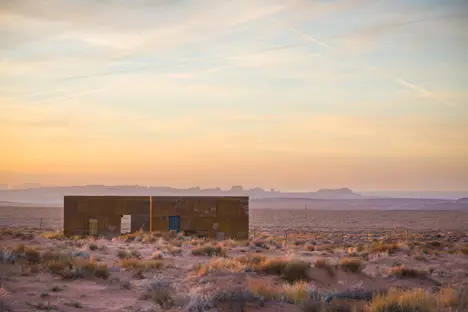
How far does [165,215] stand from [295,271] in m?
19.5

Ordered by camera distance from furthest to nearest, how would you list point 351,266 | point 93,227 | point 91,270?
point 93,227, point 351,266, point 91,270

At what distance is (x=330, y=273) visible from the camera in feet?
70.4

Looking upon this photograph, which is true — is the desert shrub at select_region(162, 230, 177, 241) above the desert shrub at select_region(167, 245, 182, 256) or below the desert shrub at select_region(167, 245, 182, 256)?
above

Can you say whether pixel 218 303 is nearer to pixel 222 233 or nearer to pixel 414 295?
pixel 414 295

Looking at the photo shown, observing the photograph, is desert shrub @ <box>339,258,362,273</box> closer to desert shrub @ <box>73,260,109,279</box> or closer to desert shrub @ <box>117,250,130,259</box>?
desert shrub @ <box>117,250,130,259</box>

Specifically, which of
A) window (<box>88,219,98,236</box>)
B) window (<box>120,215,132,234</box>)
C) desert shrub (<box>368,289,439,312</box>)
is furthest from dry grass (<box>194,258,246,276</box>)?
window (<box>120,215,132,234</box>)

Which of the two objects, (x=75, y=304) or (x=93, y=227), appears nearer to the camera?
(x=75, y=304)

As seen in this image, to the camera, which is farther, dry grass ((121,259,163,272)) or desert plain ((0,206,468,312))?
dry grass ((121,259,163,272))

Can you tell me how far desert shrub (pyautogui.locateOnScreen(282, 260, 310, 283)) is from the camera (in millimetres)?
20000

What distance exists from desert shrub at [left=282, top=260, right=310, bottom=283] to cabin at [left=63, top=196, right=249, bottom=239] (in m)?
17.9

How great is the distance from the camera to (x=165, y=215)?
3878 centimetres

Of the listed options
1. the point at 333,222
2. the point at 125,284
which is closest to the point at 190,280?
the point at 125,284

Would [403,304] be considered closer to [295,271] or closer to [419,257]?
[295,271]

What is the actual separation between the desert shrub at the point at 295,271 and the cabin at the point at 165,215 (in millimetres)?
17869
